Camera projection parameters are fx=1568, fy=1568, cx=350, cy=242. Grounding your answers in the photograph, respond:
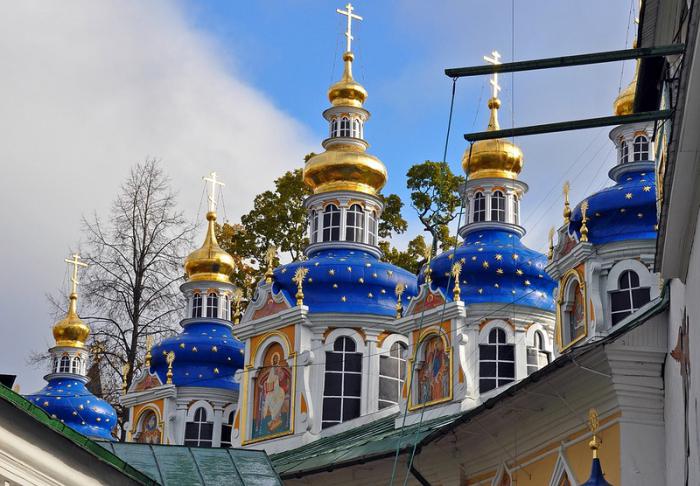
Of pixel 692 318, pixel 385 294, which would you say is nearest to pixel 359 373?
pixel 385 294

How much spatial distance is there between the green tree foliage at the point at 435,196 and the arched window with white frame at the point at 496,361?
9712mm

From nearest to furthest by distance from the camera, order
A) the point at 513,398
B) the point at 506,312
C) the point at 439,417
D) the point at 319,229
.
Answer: the point at 513,398 < the point at 439,417 < the point at 506,312 < the point at 319,229

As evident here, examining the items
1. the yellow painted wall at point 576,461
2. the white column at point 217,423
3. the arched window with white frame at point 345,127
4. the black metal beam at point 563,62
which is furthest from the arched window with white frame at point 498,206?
the black metal beam at point 563,62

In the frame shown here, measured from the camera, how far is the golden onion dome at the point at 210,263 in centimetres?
3447

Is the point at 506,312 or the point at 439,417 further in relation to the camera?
the point at 506,312

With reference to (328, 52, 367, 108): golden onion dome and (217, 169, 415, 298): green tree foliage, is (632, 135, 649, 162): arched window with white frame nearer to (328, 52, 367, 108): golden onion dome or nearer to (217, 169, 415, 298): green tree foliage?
(328, 52, 367, 108): golden onion dome

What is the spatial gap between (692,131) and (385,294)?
20.0 meters

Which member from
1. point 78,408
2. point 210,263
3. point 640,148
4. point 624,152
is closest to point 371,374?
point 624,152

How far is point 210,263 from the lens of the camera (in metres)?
34.7

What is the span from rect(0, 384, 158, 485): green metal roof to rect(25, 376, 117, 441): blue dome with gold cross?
991 inches

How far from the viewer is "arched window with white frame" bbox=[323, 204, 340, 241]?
2947 centimetres

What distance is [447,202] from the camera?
36531mm

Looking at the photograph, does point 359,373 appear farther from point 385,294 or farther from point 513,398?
point 513,398

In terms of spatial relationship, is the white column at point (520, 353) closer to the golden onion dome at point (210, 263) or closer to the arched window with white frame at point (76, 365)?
the golden onion dome at point (210, 263)
